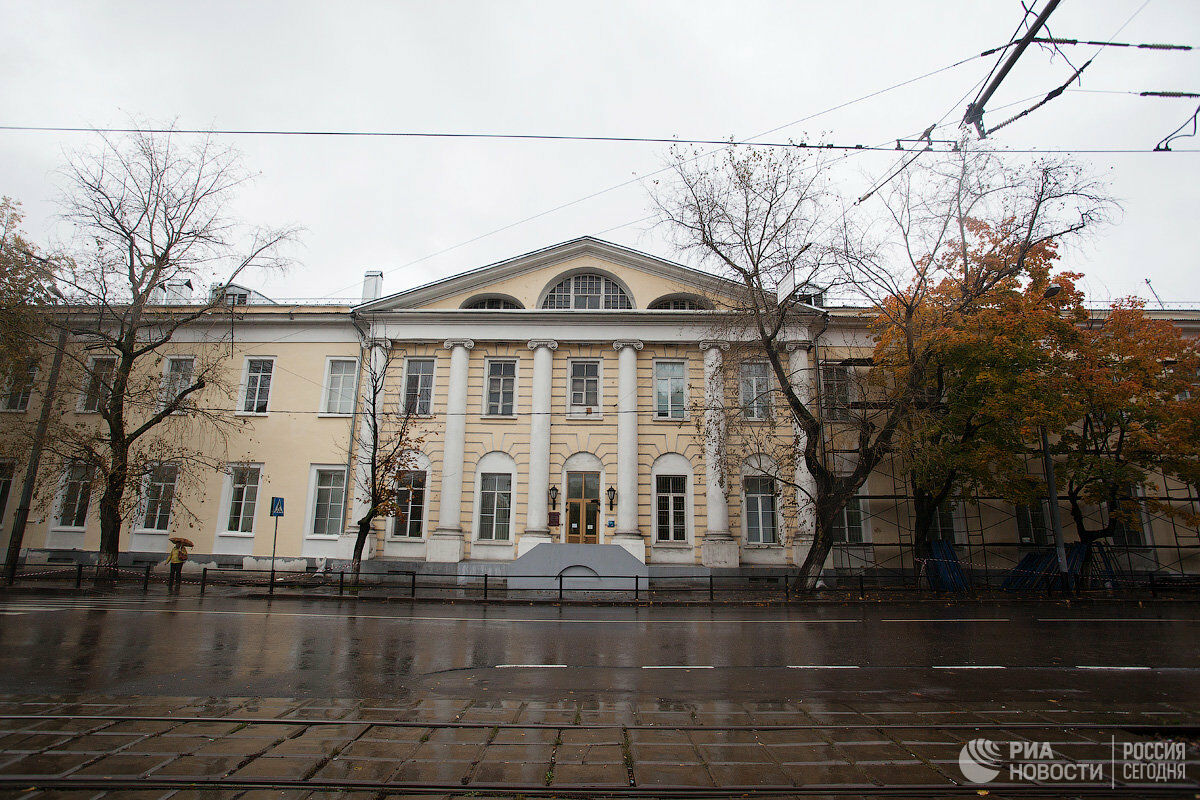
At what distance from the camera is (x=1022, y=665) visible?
31.0 feet

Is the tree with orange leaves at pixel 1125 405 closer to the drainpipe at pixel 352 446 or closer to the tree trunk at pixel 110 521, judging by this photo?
the drainpipe at pixel 352 446

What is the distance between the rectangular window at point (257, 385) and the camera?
2539 cm

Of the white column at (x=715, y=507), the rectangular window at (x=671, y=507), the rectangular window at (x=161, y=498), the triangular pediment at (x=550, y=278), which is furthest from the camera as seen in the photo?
the triangular pediment at (x=550, y=278)

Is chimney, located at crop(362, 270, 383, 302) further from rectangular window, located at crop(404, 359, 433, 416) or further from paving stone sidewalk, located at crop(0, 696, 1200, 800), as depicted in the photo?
paving stone sidewalk, located at crop(0, 696, 1200, 800)

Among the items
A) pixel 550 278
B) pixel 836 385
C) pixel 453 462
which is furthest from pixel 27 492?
pixel 836 385

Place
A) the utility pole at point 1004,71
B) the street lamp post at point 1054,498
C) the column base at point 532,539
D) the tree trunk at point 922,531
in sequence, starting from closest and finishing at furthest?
the utility pole at point 1004,71 → the street lamp post at point 1054,498 → the tree trunk at point 922,531 → the column base at point 532,539

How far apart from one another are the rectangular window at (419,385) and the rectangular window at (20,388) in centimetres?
1262

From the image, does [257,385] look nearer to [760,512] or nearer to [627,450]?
[627,450]

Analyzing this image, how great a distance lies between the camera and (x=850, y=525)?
23609mm

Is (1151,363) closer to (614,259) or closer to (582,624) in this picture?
(614,259)

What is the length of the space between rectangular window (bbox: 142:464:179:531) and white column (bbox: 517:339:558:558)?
1450 centimetres

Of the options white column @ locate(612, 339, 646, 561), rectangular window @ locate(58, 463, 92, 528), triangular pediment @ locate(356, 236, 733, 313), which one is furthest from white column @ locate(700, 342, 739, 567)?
rectangular window @ locate(58, 463, 92, 528)

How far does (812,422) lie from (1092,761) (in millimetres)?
13982

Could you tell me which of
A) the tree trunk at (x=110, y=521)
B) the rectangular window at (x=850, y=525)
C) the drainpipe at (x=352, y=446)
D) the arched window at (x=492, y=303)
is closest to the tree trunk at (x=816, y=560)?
the rectangular window at (x=850, y=525)
